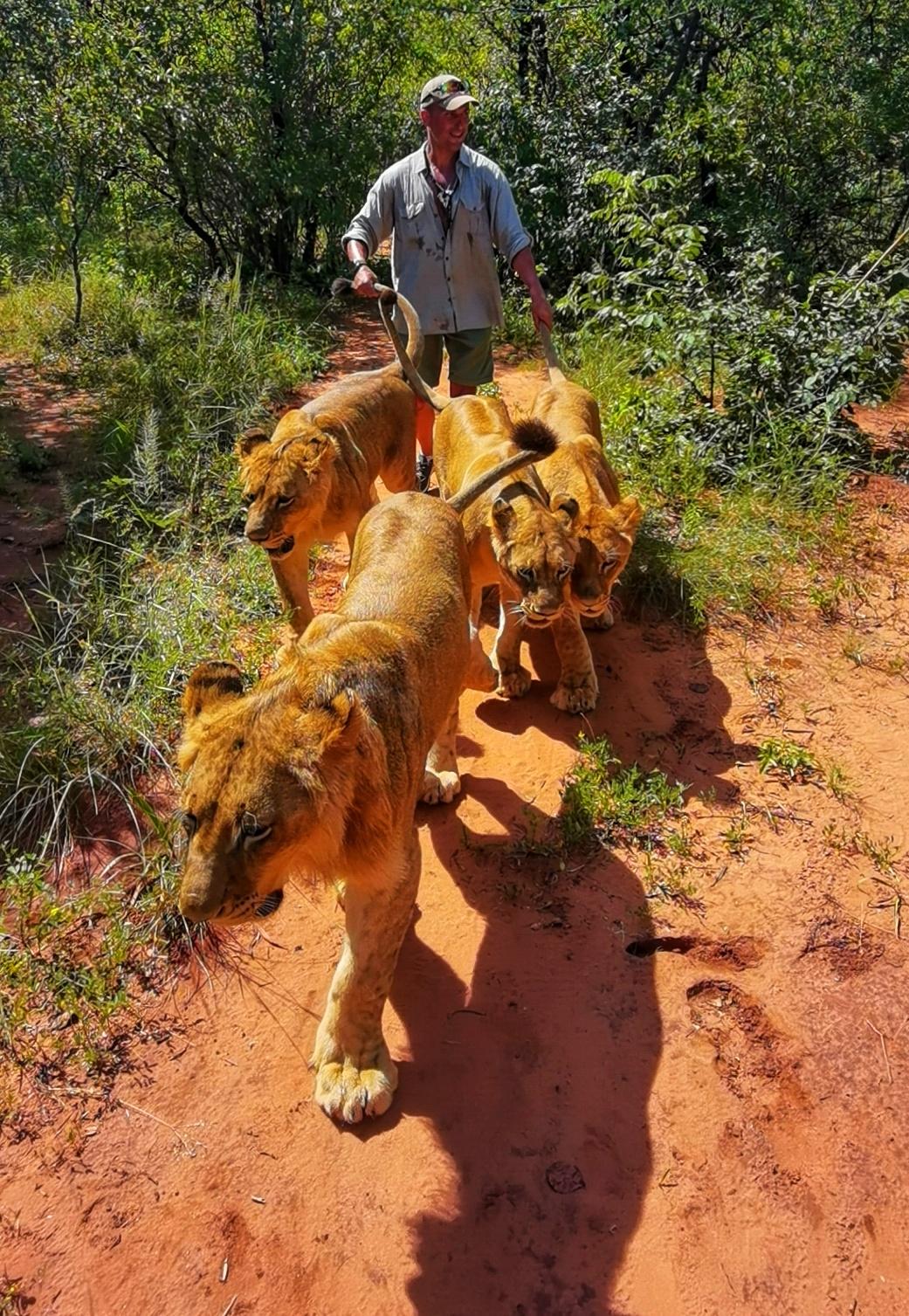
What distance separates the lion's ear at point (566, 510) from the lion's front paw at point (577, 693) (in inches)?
35.7

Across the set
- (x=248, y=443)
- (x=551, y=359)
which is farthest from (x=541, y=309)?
(x=248, y=443)

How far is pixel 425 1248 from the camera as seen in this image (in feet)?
9.26

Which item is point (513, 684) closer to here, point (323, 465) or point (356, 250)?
point (323, 465)

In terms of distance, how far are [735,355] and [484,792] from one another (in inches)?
183

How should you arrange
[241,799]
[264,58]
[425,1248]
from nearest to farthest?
[241,799]
[425,1248]
[264,58]

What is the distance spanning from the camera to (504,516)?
15.0 ft

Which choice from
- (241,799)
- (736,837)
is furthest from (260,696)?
(736,837)

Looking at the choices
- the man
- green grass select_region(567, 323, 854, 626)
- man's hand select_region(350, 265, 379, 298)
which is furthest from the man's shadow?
the man

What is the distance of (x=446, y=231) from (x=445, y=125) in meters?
0.64

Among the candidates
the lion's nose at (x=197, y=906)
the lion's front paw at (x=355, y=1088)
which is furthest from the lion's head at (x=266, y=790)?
the lion's front paw at (x=355, y=1088)

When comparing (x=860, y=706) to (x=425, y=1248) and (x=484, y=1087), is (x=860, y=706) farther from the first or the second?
(x=425, y=1248)

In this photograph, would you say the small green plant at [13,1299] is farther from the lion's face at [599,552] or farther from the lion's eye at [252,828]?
the lion's face at [599,552]

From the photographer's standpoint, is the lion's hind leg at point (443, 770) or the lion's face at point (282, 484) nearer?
the lion's hind leg at point (443, 770)

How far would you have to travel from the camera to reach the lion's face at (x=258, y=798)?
2.30 metres
